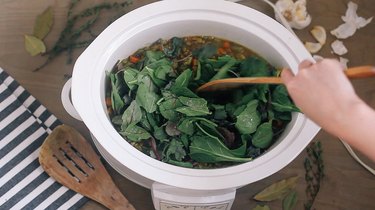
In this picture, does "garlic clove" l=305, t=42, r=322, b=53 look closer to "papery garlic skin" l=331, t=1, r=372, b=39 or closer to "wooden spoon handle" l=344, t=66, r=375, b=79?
"papery garlic skin" l=331, t=1, r=372, b=39

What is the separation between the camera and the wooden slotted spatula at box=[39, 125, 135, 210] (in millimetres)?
655

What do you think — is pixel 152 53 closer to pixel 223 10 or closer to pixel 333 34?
pixel 223 10

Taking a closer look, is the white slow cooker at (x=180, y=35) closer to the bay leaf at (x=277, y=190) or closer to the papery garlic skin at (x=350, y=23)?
the bay leaf at (x=277, y=190)

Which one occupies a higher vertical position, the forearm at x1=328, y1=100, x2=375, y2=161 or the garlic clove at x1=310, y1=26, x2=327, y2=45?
the forearm at x1=328, y1=100, x2=375, y2=161

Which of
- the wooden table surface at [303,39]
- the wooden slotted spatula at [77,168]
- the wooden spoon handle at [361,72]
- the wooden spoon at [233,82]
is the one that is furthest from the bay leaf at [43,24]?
the wooden spoon handle at [361,72]

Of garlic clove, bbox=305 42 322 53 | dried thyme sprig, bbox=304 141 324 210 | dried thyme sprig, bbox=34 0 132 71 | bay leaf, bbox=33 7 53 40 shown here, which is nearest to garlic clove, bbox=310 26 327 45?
garlic clove, bbox=305 42 322 53

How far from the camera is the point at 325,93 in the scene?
1.16ft

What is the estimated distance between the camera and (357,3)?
0.75 metres

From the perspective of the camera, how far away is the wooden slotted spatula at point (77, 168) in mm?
655

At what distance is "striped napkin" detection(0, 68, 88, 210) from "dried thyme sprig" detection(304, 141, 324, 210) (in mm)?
293

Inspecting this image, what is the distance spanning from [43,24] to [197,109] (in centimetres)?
30

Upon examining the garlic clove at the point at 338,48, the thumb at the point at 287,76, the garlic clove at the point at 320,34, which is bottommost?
the garlic clove at the point at 338,48

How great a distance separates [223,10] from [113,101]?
0.51 ft

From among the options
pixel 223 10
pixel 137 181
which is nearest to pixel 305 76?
pixel 223 10
